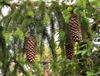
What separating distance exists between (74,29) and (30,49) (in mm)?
366

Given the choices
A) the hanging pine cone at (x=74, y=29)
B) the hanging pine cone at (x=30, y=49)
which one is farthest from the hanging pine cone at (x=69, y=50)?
the hanging pine cone at (x=30, y=49)

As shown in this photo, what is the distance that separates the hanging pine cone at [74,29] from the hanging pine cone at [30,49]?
300 millimetres

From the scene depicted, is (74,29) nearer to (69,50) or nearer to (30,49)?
(69,50)

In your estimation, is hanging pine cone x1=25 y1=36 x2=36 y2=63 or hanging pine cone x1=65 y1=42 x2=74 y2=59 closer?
hanging pine cone x1=25 y1=36 x2=36 y2=63

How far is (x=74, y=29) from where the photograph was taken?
7.09ft

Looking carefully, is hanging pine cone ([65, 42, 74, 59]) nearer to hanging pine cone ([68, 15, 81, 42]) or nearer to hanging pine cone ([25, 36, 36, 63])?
hanging pine cone ([68, 15, 81, 42])

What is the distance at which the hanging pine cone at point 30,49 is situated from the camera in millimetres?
2088

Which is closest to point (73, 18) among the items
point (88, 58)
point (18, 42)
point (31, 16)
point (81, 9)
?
point (81, 9)

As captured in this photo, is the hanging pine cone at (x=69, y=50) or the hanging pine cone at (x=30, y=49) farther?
the hanging pine cone at (x=69, y=50)

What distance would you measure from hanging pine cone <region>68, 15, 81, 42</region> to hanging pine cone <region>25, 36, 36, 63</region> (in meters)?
0.30

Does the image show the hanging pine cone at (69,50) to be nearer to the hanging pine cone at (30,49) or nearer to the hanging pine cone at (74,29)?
the hanging pine cone at (74,29)

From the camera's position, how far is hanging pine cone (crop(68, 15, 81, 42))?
2115 millimetres

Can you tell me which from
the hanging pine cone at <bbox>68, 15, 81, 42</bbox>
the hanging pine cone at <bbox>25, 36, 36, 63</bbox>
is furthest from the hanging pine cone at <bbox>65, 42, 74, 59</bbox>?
the hanging pine cone at <bbox>25, 36, 36, 63</bbox>

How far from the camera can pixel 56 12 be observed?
2.39 m
